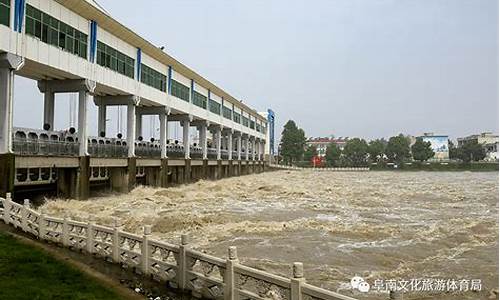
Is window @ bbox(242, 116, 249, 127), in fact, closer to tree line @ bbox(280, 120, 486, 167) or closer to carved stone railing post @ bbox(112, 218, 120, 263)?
tree line @ bbox(280, 120, 486, 167)

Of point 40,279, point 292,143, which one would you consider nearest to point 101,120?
point 40,279

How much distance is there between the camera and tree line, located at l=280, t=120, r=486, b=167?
403ft

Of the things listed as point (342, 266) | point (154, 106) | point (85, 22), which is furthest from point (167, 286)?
point (154, 106)

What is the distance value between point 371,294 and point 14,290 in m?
6.30

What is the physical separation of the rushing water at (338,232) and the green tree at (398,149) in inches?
4158

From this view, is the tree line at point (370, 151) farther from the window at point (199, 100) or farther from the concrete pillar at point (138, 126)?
the concrete pillar at point (138, 126)

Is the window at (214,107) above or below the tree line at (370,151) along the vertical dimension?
above

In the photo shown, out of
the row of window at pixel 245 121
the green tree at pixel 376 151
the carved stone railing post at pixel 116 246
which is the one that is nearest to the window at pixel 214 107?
the row of window at pixel 245 121

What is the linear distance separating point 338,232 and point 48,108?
63.5 ft

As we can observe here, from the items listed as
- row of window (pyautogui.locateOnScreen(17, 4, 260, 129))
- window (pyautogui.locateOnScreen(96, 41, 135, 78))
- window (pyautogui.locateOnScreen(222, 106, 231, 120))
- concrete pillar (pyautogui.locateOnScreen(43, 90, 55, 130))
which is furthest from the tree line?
concrete pillar (pyautogui.locateOnScreen(43, 90, 55, 130))

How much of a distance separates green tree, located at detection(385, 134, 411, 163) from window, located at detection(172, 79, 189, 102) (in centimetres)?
9780

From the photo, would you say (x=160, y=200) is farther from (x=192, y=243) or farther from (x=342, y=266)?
(x=342, y=266)

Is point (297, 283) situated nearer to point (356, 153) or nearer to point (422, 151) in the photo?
point (422, 151)

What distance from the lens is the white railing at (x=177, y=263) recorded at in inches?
246
